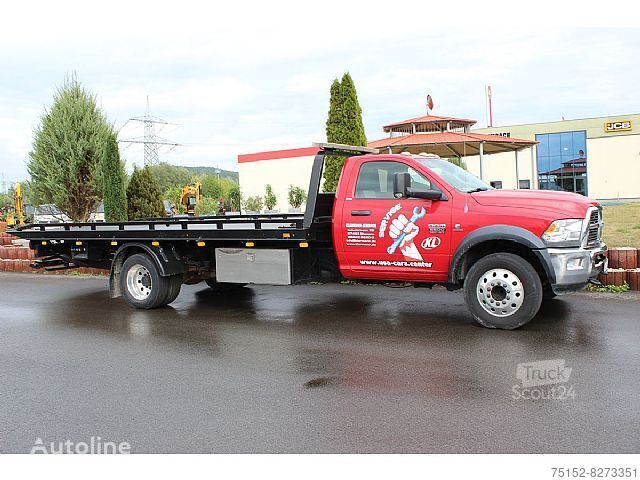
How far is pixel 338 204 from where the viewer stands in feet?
27.4

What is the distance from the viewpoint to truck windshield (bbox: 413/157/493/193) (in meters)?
7.94

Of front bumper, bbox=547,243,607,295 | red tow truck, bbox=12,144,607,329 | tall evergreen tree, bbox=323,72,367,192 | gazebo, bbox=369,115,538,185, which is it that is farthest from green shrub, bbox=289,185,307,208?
front bumper, bbox=547,243,607,295

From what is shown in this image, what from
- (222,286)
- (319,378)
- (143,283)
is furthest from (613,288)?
(143,283)

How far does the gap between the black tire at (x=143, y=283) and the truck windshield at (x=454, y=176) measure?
4379 mm

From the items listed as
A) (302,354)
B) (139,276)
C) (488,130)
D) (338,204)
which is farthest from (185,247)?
(488,130)

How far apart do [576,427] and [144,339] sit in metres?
5.17

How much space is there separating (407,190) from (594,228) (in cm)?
228

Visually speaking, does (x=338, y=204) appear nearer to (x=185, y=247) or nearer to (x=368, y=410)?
(x=185, y=247)

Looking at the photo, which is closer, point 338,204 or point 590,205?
point 590,205

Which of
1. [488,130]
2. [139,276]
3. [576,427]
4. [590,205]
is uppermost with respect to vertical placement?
[488,130]

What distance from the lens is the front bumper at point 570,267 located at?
23.6 ft

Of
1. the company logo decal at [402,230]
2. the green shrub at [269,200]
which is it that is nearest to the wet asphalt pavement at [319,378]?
the company logo decal at [402,230]

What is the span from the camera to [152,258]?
980 centimetres

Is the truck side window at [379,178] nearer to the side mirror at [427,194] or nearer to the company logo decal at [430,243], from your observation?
the side mirror at [427,194]
